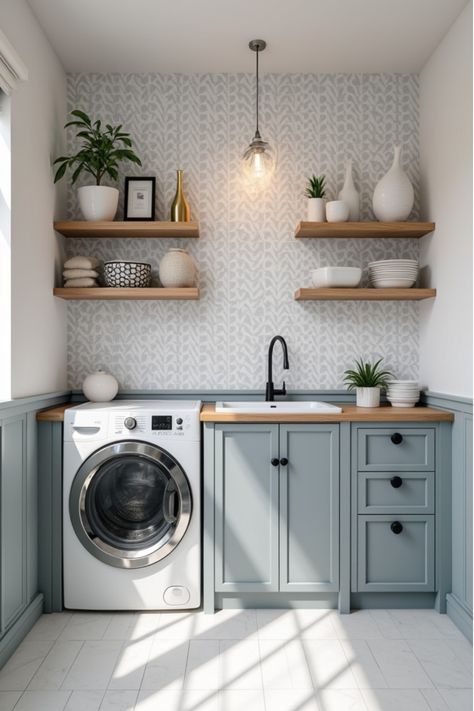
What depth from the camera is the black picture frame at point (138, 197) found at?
3.00 m

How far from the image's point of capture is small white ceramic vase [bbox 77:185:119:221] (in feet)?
9.36

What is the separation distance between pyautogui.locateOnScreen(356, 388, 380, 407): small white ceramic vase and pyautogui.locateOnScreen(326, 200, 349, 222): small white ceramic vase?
89 centimetres

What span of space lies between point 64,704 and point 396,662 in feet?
3.94

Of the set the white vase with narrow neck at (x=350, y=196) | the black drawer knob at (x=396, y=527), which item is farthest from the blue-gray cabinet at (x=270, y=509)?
the white vase with narrow neck at (x=350, y=196)

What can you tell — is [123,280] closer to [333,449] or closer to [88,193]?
[88,193]

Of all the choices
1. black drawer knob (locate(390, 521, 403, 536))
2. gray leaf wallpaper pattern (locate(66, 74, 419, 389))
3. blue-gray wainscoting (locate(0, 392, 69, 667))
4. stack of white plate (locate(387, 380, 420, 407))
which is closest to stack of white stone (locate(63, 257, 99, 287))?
gray leaf wallpaper pattern (locate(66, 74, 419, 389))

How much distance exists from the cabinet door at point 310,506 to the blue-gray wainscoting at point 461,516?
52 centimetres

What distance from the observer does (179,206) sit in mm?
2936

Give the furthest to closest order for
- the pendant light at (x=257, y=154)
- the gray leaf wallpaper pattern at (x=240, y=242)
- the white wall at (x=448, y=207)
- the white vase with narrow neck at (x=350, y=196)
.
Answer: the gray leaf wallpaper pattern at (x=240, y=242) → the white vase with narrow neck at (x=350, y=196) → the pendant light at (x=257, y=154) → the white wall at (x=448, y=207)

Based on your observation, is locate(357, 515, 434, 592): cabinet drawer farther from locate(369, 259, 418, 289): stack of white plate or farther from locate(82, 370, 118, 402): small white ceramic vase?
locate(82, 370, 118, 402): small white ceramic vase

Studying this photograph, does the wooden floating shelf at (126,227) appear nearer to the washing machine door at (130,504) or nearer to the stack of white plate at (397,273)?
the stack of white plate at (397,273)

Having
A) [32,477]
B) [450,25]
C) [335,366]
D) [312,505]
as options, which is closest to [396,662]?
[312,505]

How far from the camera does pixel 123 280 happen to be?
2.86 m

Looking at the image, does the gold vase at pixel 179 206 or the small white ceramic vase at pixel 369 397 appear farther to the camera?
the gold vase at pixel 179 206
